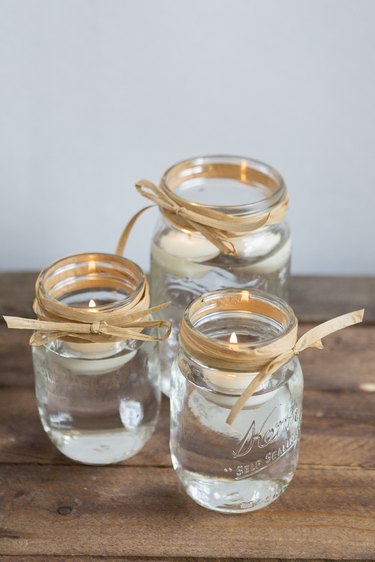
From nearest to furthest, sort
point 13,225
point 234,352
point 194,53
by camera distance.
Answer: point 234,352 < point 194,53 < point 13,225

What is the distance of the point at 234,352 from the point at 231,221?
0.50 ft

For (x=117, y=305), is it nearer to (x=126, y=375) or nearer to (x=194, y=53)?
(x=126, y=375)

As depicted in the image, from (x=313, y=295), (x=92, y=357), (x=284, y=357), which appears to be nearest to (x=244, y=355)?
(x=284, y=357)

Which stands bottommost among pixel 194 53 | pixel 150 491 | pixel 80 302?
pixel 150 491

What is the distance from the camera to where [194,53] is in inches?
38.0

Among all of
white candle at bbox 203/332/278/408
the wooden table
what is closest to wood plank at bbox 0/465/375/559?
the wooden table

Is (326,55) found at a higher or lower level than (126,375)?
higher

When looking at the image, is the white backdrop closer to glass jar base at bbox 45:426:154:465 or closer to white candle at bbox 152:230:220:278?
white candle at bbox 152:230:220:278

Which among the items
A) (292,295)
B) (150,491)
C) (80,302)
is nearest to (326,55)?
(292,295)

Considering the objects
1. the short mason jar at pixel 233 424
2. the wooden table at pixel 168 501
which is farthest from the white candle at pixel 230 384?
the wooden table at pixel 168 501

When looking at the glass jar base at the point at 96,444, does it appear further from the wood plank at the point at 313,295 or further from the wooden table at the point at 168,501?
the wood plank at the point at 313,295

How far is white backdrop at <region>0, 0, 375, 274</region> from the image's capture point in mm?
949

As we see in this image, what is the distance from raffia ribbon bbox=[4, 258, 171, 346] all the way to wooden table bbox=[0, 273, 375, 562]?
133 mm

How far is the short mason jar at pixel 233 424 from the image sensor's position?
66 centimetres
